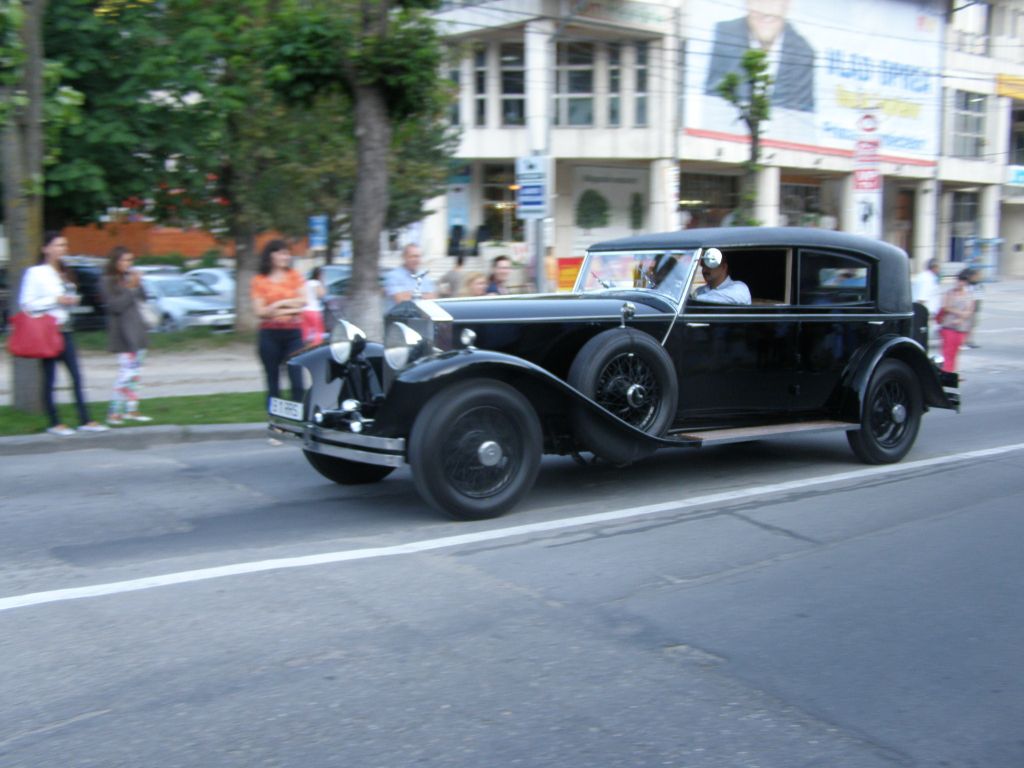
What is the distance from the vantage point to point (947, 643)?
4.57 metres

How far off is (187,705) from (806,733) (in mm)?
2257

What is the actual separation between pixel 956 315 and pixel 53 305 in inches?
464

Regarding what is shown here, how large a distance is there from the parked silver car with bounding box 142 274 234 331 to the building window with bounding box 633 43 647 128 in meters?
16.8

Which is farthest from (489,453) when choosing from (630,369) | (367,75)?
(367,75)

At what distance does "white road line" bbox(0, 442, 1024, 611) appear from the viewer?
498cm

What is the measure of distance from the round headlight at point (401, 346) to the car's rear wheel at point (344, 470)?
1.16m

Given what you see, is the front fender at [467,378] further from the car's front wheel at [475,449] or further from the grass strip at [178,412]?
the grass strip at [178,412]

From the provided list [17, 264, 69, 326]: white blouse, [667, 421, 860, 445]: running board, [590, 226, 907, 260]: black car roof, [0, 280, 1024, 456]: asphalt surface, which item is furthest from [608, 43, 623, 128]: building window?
[667, 421, 860, 445]: running board

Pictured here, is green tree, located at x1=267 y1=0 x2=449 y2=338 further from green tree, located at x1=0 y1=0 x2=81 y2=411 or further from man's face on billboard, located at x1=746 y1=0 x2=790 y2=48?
man's face on billboard, located at x1=746 y1=0 x2=790 y2=48

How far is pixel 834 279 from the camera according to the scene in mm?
8188

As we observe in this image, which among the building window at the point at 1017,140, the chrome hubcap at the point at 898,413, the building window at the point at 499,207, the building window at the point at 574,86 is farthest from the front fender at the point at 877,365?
the building window at the point at 1017,140

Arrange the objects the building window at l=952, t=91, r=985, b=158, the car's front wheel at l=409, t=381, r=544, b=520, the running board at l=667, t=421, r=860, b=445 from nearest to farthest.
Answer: the car's front wheel at l=409, t=381, r=544, b=520
the running board at l=667, t=421, r=860, b=445
the building window at l=952, t=91, r=985, b=158

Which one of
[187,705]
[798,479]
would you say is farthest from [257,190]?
[187,705]

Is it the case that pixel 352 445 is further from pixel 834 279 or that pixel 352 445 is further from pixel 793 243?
pixel 834 279
